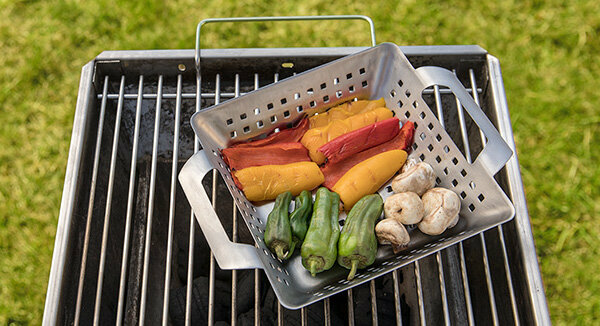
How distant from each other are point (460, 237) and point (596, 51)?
87.4 inches

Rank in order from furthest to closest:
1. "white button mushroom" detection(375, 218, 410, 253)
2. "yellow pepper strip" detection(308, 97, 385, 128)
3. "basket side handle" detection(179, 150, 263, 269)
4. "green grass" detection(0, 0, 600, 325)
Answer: "green grass" detection(0, 0, 600, 325), "yellow pepper strip" detection(308, 97, 385, 128), "white button mushroom" detection(375, 218, 410, 253), "basket side handle" detection(179, 150, 263, 269)

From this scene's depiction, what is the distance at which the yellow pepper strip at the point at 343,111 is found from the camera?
1.77m

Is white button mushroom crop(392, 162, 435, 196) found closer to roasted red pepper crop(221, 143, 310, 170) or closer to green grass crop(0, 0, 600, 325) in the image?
roasted red pepper crop(221, 143, 310, 170)

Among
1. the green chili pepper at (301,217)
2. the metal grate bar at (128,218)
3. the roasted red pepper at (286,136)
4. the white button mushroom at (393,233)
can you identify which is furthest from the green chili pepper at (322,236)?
the metal grate bar at (128,218)

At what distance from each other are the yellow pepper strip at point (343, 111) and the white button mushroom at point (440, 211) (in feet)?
1.30

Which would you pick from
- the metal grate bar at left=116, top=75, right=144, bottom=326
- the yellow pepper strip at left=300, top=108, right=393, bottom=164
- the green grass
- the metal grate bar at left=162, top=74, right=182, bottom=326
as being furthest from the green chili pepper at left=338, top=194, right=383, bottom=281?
the green grass

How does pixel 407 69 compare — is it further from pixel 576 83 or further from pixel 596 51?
pixel 596 51

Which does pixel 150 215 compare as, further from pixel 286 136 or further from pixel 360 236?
pixel 360 236

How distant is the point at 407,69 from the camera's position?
1687 mm

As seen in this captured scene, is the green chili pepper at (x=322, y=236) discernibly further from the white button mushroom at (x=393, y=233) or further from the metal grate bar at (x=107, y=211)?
the metal grate bar at (x=107, y=211)

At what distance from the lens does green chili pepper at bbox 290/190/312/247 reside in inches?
61.6

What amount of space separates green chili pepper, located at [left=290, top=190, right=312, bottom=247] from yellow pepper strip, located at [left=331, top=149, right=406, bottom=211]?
4.3 inches

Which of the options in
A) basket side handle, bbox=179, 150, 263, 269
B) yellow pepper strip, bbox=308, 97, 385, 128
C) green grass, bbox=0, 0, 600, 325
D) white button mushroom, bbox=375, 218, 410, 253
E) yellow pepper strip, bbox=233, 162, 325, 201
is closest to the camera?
basket side handle, bbox=179, 150, 263, 269

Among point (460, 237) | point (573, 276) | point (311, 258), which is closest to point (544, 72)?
point (573, 276)
